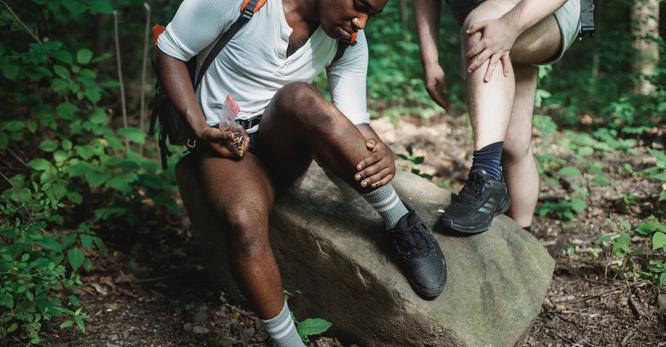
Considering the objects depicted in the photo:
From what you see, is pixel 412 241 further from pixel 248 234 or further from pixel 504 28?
pixel 504 28

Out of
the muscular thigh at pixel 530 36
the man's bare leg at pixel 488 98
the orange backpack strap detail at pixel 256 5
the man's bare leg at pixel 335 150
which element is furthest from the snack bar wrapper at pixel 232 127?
the muscular thigh at pixel 530 36

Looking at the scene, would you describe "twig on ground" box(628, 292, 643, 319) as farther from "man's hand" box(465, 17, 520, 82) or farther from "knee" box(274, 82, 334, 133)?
"knee" box(274, 82, 334, 133)

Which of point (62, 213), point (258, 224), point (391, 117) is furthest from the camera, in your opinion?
point (391, 117)

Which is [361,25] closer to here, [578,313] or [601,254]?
[578,313]

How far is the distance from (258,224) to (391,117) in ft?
14.1

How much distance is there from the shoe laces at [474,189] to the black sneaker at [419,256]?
261 millimetres

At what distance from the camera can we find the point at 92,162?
Answer: 3750 millimetres

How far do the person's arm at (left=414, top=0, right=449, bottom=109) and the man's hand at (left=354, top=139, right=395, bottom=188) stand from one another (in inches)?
29.2

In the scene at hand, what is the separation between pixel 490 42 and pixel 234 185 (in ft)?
4.16

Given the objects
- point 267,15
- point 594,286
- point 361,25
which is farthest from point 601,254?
point 267,15

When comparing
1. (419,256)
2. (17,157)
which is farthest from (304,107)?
(17,157)

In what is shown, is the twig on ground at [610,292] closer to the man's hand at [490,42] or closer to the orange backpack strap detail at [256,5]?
the man's hand at [490,42]

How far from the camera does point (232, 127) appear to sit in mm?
2391

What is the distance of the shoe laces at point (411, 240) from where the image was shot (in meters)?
2.42
